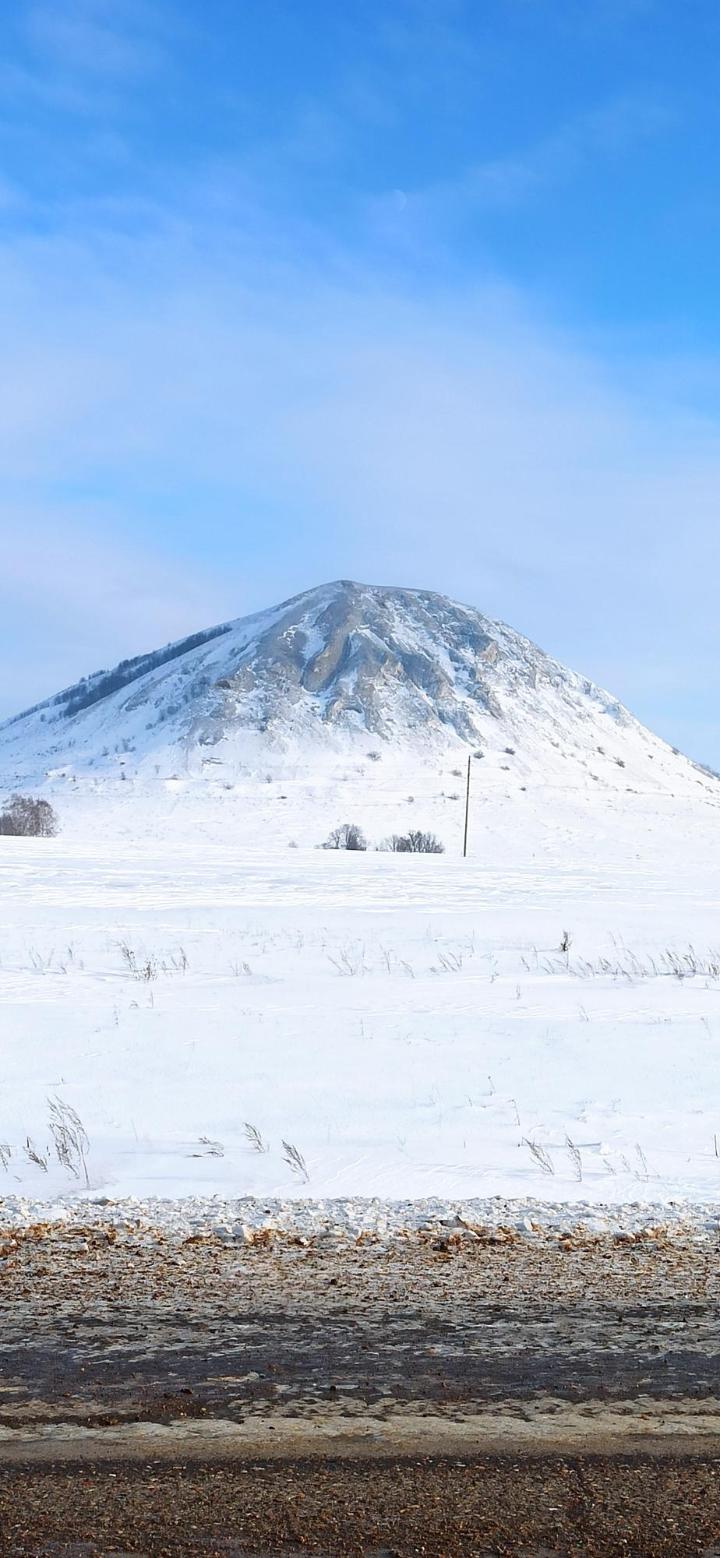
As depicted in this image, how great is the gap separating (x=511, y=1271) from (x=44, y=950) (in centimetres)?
1878

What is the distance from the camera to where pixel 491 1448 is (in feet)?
13.2

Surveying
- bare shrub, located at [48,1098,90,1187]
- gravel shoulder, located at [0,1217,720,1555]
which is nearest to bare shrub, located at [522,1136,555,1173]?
gravel shoulder, located at [0,1217,720,1555]

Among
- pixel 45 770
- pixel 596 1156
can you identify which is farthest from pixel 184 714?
pixel 596 1156

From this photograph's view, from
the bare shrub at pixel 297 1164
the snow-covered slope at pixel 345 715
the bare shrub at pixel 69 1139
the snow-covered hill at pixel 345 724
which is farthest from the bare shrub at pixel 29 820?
the bare shrub at pixel 297 1164

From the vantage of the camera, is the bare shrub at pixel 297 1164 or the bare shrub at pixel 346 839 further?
the bare shrub at pixel 346 839

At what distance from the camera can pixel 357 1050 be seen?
587 inches

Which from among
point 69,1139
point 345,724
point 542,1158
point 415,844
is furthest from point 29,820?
point 542,1158

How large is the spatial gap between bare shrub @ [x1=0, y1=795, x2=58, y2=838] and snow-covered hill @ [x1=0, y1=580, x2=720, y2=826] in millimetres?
8413

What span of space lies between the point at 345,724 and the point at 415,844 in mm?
73434

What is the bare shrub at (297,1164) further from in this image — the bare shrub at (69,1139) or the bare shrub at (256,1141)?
the bare shrub at (69,1139)

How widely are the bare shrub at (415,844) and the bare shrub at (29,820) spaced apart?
25.7 metres

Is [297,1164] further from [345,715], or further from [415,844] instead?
[345,715]

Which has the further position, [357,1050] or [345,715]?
[345,715]

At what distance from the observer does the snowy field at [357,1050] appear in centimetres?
976
